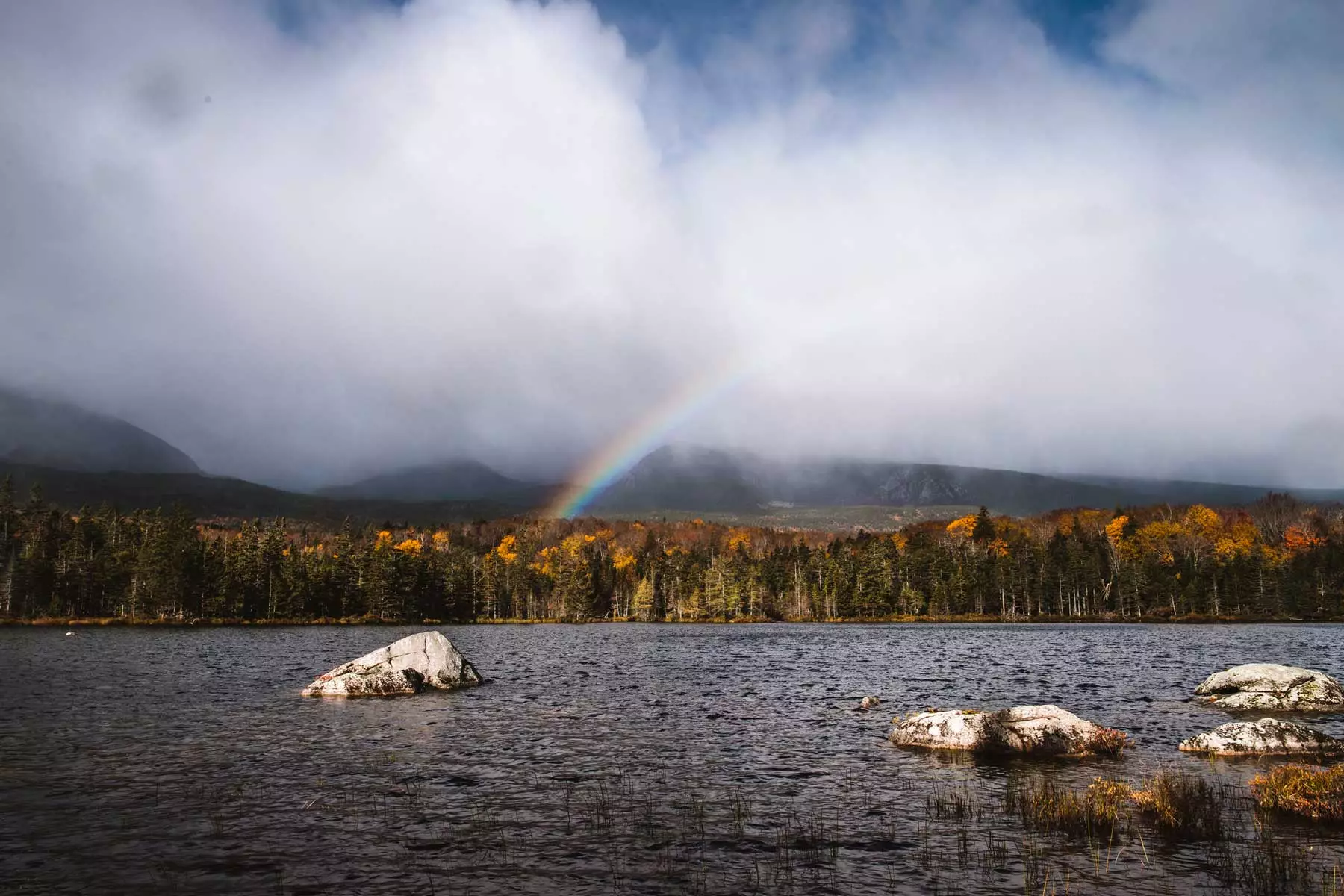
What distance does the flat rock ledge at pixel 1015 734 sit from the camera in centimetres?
3259

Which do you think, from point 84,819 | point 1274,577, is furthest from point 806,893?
point 1274,577

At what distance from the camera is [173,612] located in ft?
577

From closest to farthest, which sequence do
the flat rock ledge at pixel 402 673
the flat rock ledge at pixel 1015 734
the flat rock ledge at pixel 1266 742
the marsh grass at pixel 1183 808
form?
the marsh grass at pixel 1183 808 < the flat rock ledge at pixel 1266 742 < the flat rock ledge at pixel 1015 734 < the flat rock ledge at pixel 402 673

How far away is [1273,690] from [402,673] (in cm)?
5453

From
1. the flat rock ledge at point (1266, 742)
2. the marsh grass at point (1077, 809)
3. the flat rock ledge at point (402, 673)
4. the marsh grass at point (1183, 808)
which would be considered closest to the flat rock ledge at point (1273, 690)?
the flat rock ledge at point (1266, 742)

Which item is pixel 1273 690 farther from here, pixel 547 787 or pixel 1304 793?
pixel 547 787

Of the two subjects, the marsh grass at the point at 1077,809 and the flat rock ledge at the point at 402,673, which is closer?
the marsh grass at the point at 1077,809

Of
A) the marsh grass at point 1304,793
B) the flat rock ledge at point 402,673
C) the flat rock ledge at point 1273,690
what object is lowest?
the flat rock ledge at point 402,673

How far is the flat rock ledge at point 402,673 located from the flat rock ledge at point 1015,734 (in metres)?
34.3

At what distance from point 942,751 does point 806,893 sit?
17.9 m

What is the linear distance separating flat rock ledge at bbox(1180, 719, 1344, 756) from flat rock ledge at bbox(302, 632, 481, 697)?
45.4 m

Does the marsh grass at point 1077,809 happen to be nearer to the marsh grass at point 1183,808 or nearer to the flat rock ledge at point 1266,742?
the marsh grass at point 1183,808

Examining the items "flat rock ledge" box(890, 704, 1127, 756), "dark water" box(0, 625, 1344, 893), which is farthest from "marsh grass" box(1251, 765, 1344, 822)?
"flat rock ledge" box(890, 704, 1127, 756)

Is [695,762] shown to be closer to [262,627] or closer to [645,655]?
[645,655]
